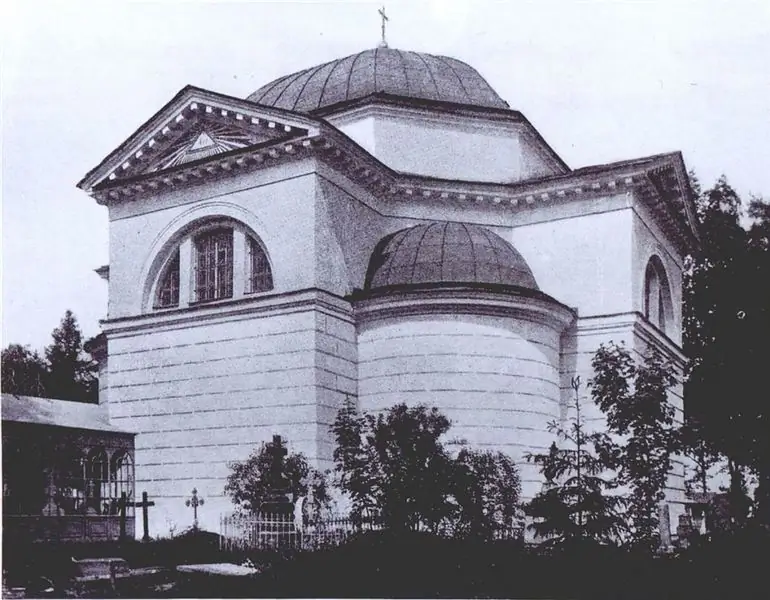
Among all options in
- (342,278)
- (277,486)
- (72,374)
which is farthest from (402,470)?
(72,374)

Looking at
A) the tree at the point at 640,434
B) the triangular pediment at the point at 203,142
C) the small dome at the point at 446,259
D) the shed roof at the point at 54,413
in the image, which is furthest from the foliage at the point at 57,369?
the tree at the point at 640,434

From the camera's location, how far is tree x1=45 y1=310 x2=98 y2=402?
3325 cm

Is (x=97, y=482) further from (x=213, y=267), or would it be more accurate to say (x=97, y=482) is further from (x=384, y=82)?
(x=384, y=82)

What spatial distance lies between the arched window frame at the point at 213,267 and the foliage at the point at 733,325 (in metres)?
11.6

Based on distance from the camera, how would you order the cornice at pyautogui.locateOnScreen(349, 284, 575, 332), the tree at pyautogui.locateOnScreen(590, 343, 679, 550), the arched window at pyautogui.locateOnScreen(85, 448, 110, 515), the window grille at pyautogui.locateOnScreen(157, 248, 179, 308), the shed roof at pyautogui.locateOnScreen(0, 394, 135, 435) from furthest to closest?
the window grille at pyautogui.locateOnScreen(157, 248, 179, 308)
the cornice at pyautogui.locateOnScreen(349, 284, 575, 332)
the arched window at pyautogui.locateOnScreen(85, 448, 110, 515)
the shed roof at pyautogui.locateOnScreen(0, 394, 135, 435)
the tree at pyautogui.locateOnScreen(590, 343, 679, 550)

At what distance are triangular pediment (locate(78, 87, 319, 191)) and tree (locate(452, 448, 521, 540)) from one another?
8318 mm

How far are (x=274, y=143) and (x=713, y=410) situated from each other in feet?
49.2

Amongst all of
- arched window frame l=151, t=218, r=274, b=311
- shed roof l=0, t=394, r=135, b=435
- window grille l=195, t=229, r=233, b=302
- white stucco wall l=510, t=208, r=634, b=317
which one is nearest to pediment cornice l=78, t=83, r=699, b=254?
white stucco wall l=510, t=208, r=634, b=317

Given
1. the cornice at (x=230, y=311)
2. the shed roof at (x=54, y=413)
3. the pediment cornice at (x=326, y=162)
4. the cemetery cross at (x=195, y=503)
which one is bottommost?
the cemetery cross at (x=195, y=503)

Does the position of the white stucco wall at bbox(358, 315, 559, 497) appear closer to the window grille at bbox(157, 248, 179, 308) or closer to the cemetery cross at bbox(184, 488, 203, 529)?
the cemetery cross at bbox(184, 488, 203, 529)

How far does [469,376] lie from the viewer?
944 inches

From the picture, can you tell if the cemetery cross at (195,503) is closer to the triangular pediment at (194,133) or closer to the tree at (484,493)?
the tree at (484,493)

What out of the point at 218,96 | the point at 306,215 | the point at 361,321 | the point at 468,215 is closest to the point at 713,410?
the point at 468,215

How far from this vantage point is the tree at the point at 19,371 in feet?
66.1
